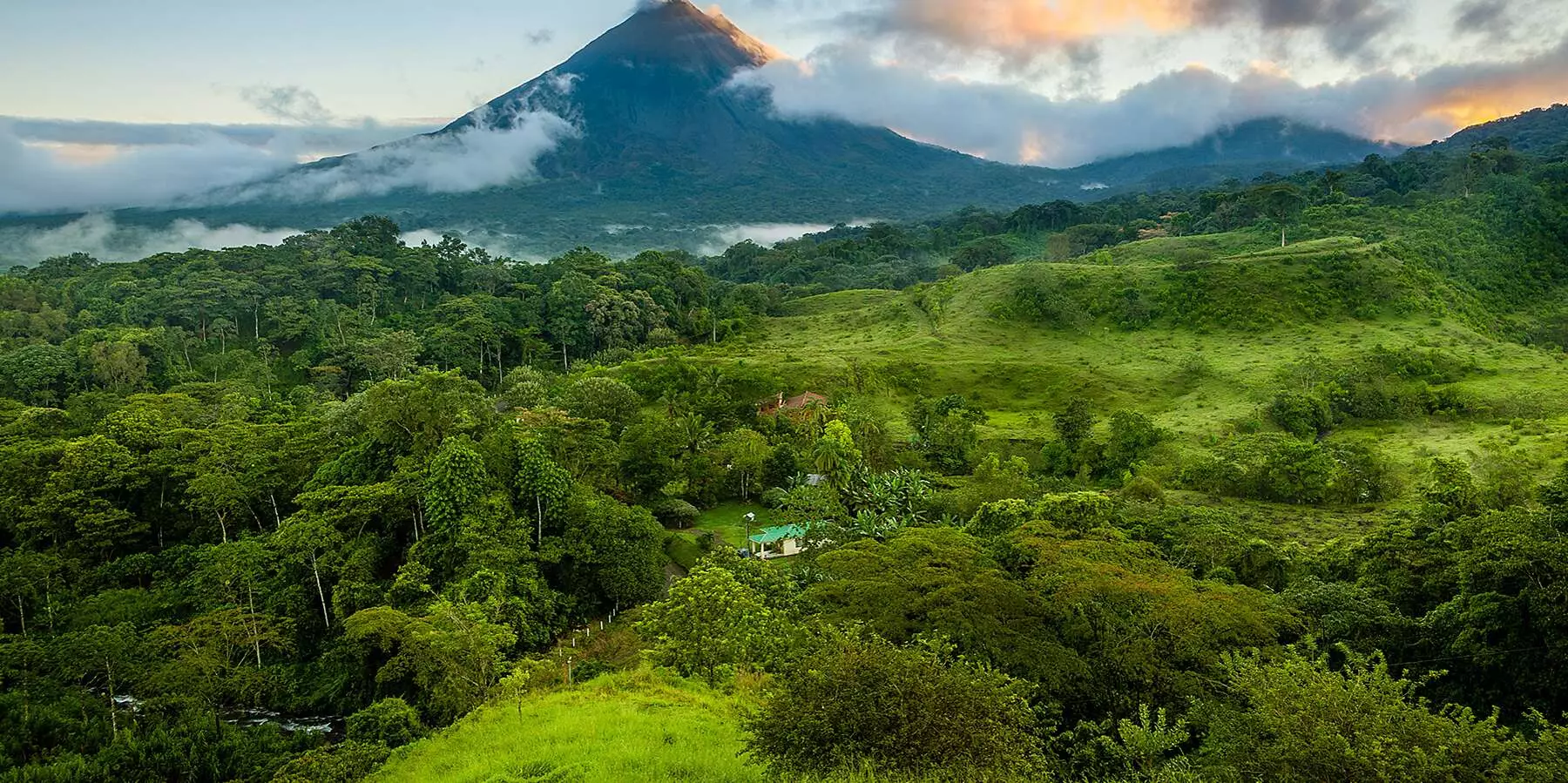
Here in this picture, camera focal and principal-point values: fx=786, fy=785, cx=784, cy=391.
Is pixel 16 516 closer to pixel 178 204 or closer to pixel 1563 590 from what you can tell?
pixel 1563 590

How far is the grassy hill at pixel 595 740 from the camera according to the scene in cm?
1054

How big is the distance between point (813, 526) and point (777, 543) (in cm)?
378

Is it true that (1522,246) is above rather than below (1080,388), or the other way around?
above

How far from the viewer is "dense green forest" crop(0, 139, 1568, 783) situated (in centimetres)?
1092

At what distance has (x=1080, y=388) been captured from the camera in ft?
156

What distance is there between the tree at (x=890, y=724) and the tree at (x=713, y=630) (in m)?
5.73

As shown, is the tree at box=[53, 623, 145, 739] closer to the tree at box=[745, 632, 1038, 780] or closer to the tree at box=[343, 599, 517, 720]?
the tree at box=[343, 599, 517, 720]

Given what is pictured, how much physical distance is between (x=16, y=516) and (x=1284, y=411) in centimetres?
4995

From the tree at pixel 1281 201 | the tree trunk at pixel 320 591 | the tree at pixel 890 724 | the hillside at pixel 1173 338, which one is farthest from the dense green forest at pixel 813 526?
the tree at pixel 1281 201

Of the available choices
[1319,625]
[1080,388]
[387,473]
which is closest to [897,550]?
[1319,625]

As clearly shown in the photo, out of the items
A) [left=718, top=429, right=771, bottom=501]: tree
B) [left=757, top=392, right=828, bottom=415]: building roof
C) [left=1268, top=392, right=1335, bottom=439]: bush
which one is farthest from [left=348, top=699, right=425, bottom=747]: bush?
[left=1268, top=392, right=1335, bottom=439]: bush

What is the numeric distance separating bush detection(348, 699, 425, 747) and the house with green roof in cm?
1417

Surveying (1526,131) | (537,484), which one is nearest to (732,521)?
(537,484)

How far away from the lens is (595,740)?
12000 mm
